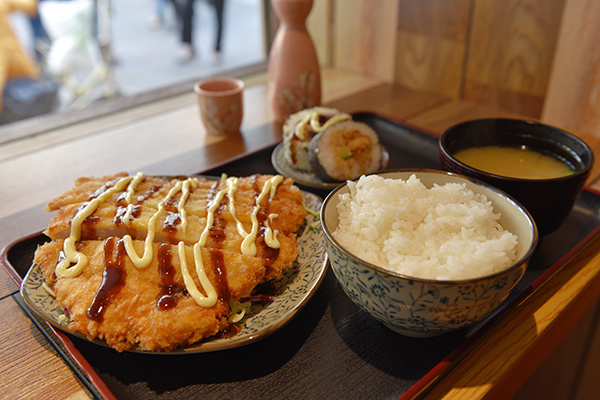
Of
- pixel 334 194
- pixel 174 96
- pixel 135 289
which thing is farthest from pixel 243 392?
pixel 174 96

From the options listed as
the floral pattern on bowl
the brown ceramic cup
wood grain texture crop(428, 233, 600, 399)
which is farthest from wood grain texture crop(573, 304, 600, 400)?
the brown ceramic cup

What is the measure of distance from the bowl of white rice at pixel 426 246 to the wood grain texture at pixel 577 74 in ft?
4.43

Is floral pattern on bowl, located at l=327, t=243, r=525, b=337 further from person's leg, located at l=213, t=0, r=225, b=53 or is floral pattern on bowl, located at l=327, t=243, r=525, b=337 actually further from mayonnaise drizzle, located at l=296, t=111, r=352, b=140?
person's leg, located at l=213, t=0, r=225, b=53

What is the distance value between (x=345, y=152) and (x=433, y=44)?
1276mm

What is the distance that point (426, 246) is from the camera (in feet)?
3.14

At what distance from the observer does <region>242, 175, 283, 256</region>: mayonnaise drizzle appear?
1109 mm

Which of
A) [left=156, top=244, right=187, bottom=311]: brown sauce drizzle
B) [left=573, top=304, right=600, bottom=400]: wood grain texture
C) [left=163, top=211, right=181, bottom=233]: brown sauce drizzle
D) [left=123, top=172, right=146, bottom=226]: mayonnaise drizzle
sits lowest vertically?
[left=573, top=304, right=600, bottom=400]: wood grain texture

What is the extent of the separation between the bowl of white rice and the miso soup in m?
0.29

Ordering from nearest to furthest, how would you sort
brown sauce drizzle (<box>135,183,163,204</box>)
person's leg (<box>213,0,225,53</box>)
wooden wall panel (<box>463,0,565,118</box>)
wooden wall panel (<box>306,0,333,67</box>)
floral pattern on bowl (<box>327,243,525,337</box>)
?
1. floral pattern on bowl (<box>327,243,525,337</box>)
2. brown sauce drizzle (<box>135,183,163,204</box>)
3. wooden wall panel (<box>463,0,565,118</box>)
4. wooden wall panel (<box>306,0,333,67</box>)
5. person's leg (<box>213,0,225,53</box>)

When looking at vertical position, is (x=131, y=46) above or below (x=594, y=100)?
below

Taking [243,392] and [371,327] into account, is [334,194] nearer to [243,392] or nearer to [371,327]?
[371,327]

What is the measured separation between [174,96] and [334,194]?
69.4 inches

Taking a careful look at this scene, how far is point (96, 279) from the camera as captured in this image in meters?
1.02

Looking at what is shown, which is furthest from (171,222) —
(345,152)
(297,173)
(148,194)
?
(345,152)
